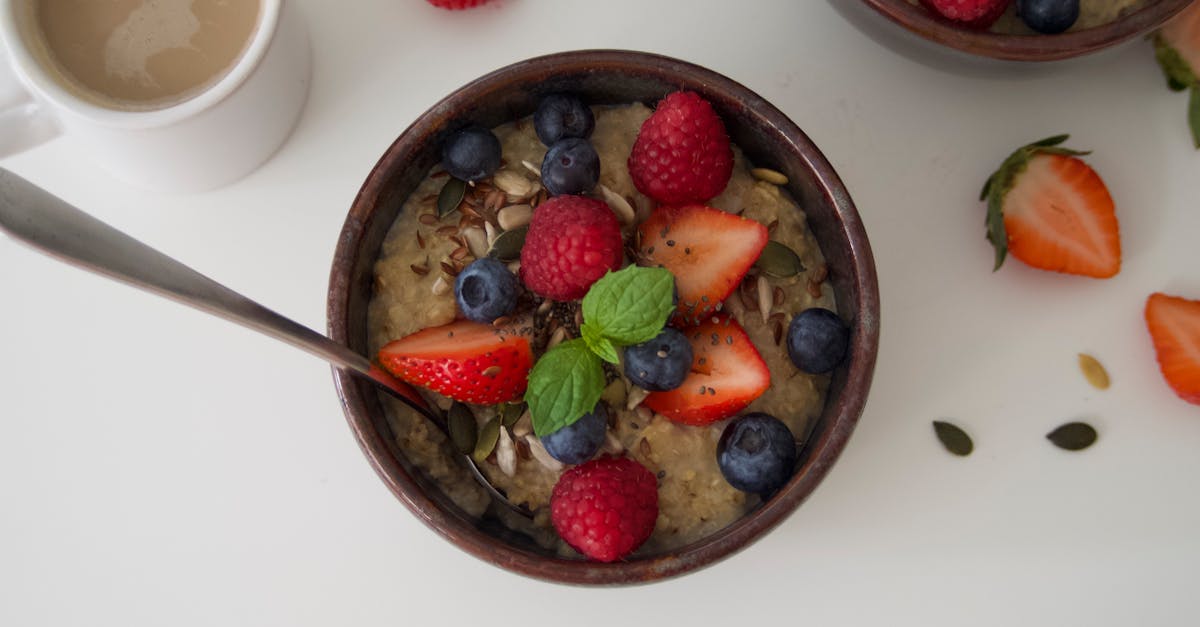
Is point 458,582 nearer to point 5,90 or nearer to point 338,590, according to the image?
point 338,590

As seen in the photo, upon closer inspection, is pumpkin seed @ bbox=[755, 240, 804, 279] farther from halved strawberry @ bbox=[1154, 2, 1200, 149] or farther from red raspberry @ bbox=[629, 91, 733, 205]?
halved strawberry @ bbox=[1154, 2, 1200, 149]

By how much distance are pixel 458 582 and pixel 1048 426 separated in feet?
2.64

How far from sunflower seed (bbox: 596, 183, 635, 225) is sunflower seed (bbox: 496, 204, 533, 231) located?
9 cm

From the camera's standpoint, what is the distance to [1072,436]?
1436 mm

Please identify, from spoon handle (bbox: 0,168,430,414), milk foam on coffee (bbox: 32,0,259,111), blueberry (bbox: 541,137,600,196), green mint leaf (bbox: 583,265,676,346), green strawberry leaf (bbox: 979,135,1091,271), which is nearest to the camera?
spoon handle (bbox: 0,168,430,414)

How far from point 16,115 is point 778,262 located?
2.96 ft

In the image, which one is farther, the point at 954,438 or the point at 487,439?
the point at 954,438

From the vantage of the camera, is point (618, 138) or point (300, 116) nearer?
point (618, 138)

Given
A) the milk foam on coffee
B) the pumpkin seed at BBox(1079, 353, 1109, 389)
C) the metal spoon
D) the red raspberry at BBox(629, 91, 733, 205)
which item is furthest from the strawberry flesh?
the milk foam on coffee

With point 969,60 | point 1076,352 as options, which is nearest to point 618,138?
point 969,60

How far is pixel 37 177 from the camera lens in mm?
1510

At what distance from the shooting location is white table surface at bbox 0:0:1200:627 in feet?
4.71

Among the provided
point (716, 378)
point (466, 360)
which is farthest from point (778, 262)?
point (466, 360)

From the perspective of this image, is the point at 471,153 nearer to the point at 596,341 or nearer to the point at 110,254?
the point at 596,341
